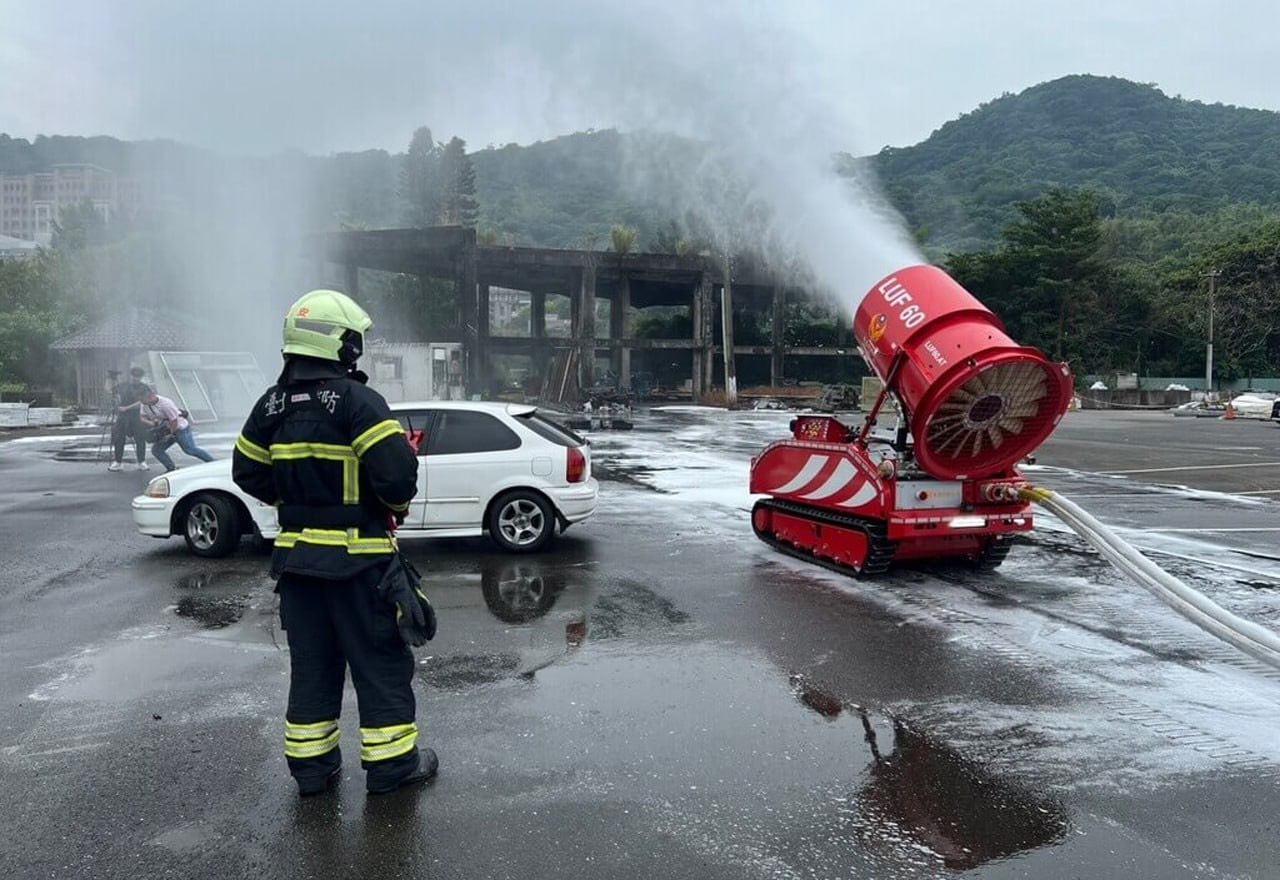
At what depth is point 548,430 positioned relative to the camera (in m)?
9.12

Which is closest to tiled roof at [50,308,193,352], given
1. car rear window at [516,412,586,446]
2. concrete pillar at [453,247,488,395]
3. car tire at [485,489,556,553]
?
concrete pillar at [453,247,488,395]

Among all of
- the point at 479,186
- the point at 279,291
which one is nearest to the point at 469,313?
the point at 279,291

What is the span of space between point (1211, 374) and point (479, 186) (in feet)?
275

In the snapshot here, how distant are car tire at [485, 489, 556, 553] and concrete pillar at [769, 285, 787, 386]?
39.2 metres

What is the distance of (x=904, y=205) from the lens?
71125mm

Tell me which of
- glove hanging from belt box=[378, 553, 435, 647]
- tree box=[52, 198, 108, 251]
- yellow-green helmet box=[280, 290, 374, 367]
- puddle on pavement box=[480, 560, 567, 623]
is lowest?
puddle on pavement box=[480, 560, 567, 623]

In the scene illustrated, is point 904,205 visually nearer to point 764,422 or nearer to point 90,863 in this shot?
point 764,422

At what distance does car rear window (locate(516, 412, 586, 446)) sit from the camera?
901 cm

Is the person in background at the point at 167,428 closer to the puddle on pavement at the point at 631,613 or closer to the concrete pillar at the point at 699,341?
the puddle on pavement at the point at 631,613

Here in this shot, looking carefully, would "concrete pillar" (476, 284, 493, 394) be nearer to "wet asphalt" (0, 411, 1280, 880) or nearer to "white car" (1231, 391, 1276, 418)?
"white car" (1231, 391, 1276, 418)

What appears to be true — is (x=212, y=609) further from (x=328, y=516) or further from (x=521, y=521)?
(x=328, y=516)

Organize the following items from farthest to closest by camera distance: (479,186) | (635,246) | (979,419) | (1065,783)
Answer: (479,186) → (635,246) → (979,419) → (1065,783)

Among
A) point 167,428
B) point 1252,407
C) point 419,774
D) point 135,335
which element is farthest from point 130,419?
point 1252,407

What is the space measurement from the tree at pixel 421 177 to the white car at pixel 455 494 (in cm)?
9048
